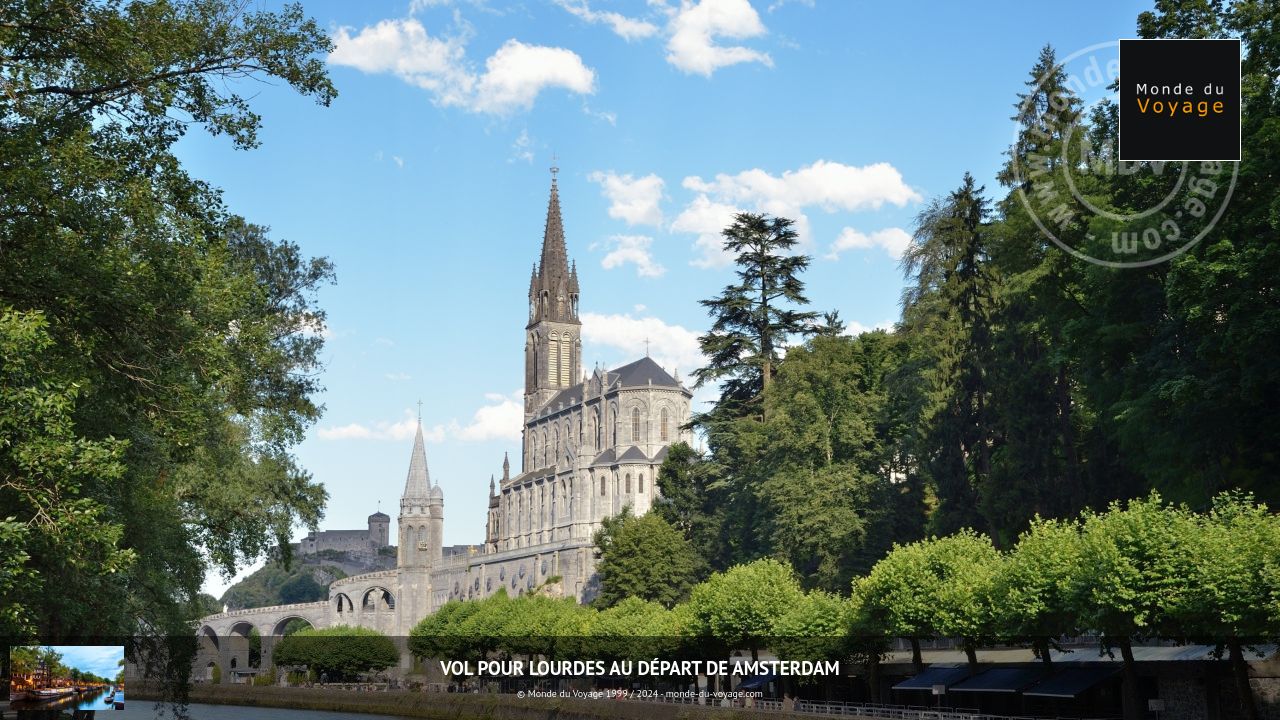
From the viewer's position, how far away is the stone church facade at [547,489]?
126 m

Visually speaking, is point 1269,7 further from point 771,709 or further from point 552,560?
point 552,560

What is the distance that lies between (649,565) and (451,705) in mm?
14619

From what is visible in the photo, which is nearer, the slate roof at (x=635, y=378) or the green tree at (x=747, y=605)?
the green tree at (x=747, y=605)

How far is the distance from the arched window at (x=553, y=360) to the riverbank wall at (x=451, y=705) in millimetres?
65108

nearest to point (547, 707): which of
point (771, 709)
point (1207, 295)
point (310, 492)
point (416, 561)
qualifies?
point (771, 709)

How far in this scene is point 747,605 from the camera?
46156 mm

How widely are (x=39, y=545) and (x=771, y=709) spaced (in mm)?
27169

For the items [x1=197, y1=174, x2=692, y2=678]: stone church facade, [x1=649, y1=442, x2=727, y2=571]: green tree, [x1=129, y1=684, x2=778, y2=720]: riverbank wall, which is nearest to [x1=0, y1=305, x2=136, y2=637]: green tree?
[x1=129, y1=684, x2=778, y2=720]: riverbank wall

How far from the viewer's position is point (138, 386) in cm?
1560

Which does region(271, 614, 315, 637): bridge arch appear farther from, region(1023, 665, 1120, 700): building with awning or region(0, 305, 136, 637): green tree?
region(0, 305, 136, 637): green tree

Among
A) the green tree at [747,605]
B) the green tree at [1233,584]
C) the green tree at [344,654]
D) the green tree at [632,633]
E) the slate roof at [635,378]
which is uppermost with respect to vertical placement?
the slate roof at [635,378]

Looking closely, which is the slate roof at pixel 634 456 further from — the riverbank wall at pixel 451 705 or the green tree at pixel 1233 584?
the green tree at pixel 1233 584

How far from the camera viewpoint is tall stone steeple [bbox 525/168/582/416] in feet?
494

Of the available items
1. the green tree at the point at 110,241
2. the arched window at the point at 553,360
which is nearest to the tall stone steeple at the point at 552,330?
the arched window at the point at 553,360
